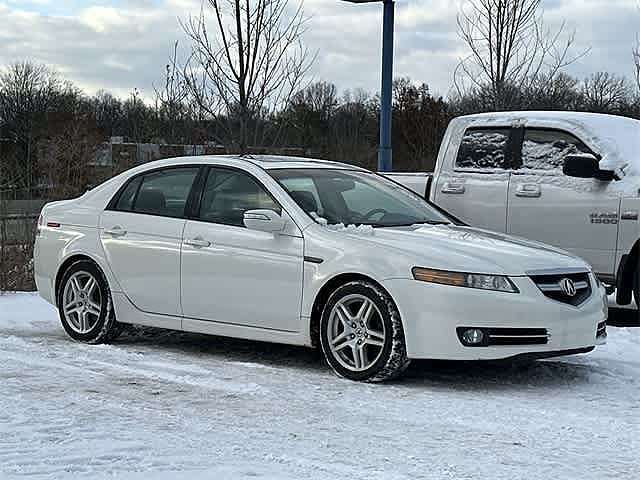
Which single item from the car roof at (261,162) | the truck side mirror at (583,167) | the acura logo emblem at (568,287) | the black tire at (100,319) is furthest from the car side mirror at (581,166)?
the black tire at (100,319)

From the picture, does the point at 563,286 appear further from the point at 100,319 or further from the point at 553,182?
the point at 100,319

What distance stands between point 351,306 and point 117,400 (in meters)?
1.64

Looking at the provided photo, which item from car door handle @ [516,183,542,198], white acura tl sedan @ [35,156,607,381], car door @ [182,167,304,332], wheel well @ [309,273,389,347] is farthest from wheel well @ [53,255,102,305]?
car door handle @ [516,183,542,198]

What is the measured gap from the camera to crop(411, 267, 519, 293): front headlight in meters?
6.43

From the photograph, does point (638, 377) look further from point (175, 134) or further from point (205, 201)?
point (175, 134)

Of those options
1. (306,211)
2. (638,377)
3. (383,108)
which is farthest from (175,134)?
(638,377)

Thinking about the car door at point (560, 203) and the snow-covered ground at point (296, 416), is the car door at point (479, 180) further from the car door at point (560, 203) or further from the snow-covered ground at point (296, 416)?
the snow-covered ground at point (296, 416)

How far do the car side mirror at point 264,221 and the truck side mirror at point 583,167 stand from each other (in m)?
3.31

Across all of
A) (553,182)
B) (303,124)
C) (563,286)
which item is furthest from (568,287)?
(303,124)

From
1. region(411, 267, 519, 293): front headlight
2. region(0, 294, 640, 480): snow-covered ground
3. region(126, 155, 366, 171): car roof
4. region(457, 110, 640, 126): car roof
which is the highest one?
region(457, 110, 640, 126): car roof

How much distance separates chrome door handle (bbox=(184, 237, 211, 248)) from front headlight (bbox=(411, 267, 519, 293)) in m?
1.81

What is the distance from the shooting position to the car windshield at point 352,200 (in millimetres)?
7391

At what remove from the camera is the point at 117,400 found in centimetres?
603

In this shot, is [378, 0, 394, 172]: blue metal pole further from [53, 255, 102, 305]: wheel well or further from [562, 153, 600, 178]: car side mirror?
[53, 255, 102, 305]: wheel well
